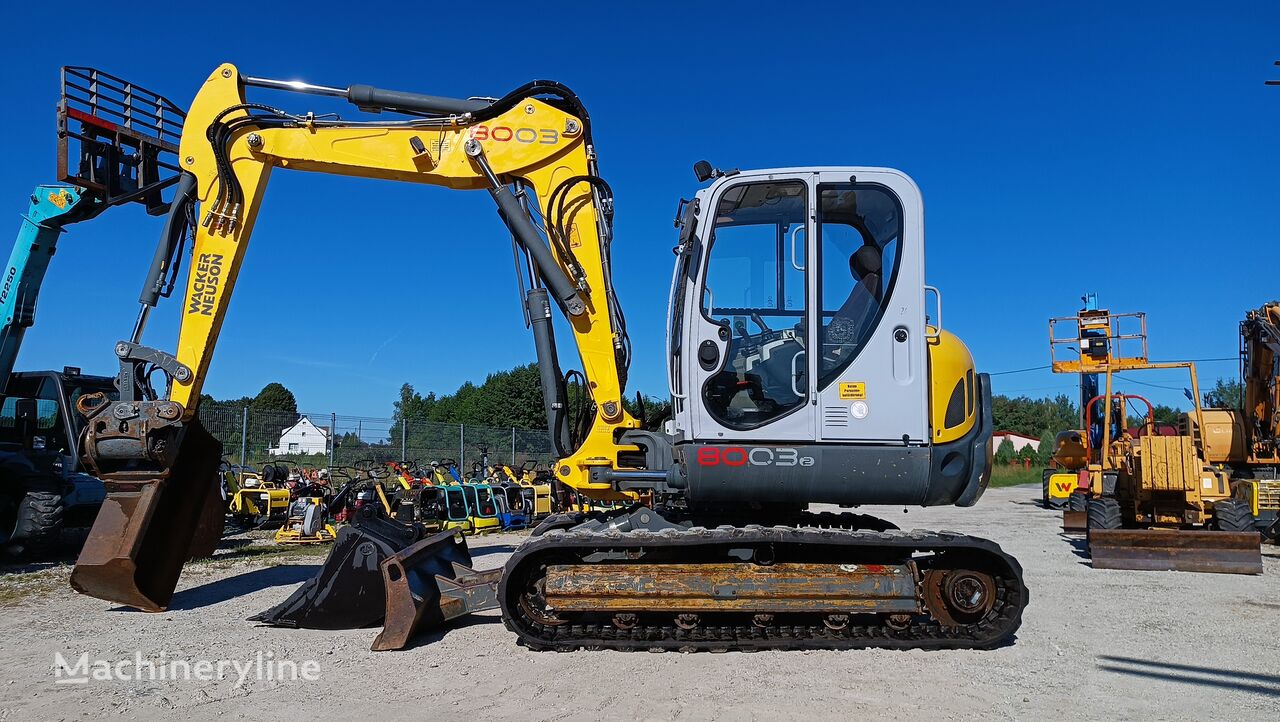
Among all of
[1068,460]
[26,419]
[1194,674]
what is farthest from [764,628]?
[1068,460]

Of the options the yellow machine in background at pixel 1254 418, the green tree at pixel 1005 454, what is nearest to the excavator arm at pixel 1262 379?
the yellow machine in background at pixel 1254 418

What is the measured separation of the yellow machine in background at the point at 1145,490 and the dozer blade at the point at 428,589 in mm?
7708

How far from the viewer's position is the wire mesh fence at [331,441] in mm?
17656

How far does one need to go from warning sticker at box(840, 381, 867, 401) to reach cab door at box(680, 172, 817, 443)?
0.22 metres

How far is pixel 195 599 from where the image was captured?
7320 mm

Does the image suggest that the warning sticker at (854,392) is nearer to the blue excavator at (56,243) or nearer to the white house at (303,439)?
the blue excavator at (56,243)

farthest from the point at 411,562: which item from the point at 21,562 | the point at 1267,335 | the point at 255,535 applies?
the point at 1267,335

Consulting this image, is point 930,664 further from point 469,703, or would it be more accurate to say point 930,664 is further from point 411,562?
point 411,562

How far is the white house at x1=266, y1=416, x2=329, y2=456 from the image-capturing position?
19.5m

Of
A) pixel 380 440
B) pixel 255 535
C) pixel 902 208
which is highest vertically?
pixel 902 208

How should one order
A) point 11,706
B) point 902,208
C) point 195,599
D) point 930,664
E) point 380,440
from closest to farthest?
point 11,706, point 930,664, point 902,208, point 195,599, point 380,440

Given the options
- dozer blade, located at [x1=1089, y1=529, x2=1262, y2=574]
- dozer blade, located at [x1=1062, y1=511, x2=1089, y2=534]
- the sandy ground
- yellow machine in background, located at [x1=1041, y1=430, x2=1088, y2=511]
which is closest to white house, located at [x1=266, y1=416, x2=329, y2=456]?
the sandy ground

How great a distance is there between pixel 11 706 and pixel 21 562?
686cm

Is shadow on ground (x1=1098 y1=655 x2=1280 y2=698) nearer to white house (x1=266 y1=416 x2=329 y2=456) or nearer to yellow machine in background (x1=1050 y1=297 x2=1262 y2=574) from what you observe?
yellow machine in background (x1=1050 y1=297 x2=1262 y2=574)
